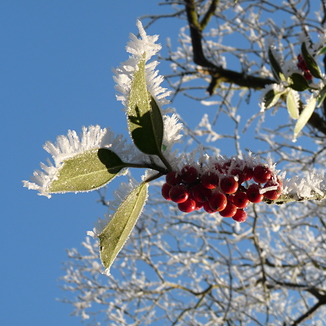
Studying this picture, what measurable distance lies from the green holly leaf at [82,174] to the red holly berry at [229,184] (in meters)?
0.30

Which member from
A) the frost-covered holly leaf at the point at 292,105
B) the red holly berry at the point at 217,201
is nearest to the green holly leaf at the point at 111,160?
the red holly berry at the point at 217,201

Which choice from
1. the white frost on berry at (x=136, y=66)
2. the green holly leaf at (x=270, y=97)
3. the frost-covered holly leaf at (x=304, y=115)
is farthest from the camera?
the green holly leaf at (x=270, y=97)

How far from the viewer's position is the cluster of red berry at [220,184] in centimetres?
100

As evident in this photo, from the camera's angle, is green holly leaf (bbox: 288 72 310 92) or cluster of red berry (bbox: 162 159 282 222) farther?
green holly leaf (bbox: 288 72 310 92)

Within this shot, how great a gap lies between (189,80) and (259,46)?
1.13m

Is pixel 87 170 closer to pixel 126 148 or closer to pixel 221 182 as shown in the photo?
pixel 126 148

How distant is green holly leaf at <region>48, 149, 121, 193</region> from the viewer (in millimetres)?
915

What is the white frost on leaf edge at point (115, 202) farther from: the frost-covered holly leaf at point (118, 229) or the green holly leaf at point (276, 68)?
the green holly leaf at point (276, 68)

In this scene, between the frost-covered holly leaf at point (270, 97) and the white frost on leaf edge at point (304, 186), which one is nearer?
the white frost on leaf edge at point (304, 186)

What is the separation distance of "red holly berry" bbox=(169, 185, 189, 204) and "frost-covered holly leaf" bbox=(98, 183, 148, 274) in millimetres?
96

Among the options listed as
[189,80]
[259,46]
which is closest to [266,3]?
[259,46]

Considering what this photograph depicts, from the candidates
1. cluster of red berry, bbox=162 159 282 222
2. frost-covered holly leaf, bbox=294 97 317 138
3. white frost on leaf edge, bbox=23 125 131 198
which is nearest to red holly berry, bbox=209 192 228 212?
cluster of red berry, bbox=162 159 282 222

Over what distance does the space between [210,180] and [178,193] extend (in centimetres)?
10

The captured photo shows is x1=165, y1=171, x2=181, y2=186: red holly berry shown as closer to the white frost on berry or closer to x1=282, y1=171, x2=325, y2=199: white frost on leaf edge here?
the white frost on berry
